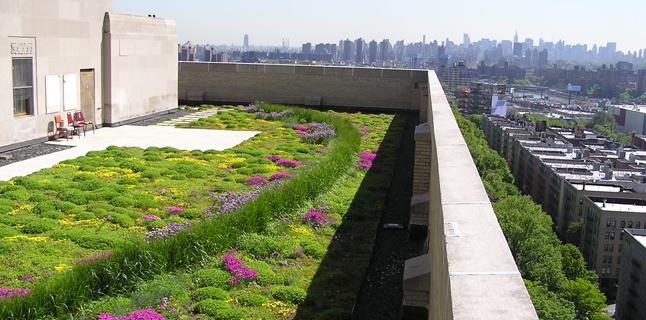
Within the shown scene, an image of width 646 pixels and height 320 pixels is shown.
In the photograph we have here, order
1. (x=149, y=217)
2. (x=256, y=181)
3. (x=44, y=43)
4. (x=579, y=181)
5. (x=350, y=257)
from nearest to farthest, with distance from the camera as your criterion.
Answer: (x=350, y=257) → (x=149, y=217) → (x=256, y=181) → (x=44, y=43) → (x=579, y=181)

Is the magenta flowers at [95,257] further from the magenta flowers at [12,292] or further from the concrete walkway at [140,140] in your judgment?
the concrete walkway at [140,140]

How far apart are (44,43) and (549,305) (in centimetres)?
3760

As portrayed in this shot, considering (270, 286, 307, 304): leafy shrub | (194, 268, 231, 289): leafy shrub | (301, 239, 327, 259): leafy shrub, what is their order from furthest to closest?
(301, 239, 327, 259): leafy shrub
(194, 268, 231, 289): leafy shrub
(270, 286, 307, 304): leafy shrub

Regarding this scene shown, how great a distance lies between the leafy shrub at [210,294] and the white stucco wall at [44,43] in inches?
410

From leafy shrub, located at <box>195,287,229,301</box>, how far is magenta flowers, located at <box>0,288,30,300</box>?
1.87 metres

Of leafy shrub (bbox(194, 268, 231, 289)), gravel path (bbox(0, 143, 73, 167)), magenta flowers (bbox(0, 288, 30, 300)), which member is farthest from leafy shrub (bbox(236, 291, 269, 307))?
gravel path (bbox(0, 143, 73, 167))

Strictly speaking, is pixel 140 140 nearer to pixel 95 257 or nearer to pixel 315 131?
pixel 315 131

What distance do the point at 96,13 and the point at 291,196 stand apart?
37.7 ft

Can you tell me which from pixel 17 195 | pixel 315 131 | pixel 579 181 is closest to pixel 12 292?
pixel 17 195

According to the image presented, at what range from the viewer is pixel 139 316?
772cm

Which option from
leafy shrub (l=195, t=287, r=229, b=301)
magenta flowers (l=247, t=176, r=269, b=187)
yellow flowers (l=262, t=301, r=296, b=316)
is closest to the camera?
yellow flowers (l=262, t=301, r=296, b=316)

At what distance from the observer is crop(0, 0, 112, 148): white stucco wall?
16969 millimetres

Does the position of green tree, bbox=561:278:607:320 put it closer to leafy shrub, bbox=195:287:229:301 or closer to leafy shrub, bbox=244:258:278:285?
leafy shrub, bbox=244:258:278:285

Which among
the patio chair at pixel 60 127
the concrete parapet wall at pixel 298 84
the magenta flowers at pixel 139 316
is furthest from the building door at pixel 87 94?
the magenta flowers at pixel 139 316
